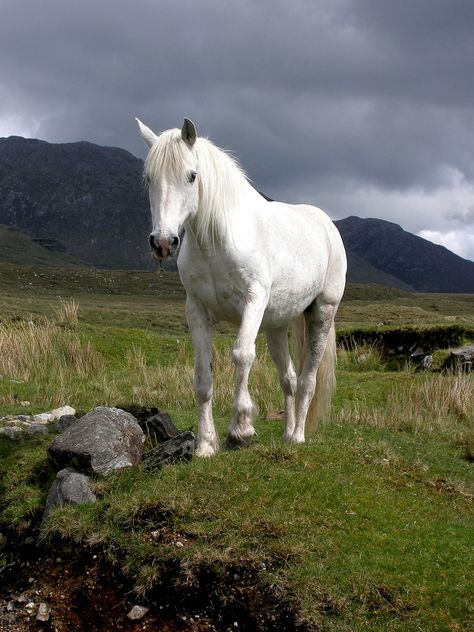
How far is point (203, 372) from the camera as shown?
23.1 feet

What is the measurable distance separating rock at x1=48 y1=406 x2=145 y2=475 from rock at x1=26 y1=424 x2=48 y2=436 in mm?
1187

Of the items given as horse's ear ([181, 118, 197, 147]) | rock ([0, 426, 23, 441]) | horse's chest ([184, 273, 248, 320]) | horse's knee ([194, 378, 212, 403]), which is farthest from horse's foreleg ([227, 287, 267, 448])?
rock ([0, 426, 23, 441])

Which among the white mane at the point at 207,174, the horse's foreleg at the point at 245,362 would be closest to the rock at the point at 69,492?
the horse's foreleg at the point at 245,362

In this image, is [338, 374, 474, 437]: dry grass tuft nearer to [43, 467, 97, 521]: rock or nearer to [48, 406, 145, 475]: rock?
[48, 406, 145, 475]: rock

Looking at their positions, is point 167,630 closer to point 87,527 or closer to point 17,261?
point 87,527

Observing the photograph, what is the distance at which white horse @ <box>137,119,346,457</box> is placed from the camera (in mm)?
6219

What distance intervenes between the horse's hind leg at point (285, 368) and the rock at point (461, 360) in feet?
23.2

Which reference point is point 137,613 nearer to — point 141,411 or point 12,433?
point 12,433

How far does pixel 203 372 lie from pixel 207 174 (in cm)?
202

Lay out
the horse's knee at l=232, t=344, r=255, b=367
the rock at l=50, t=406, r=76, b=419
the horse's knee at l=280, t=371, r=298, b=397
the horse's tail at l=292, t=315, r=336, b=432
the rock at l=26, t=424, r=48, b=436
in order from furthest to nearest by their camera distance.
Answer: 1. the rock at l=50, t=406, r=76, b=419
2. the horse's tail at l=292, t=315, r=336, b=432
3. the horse's knee at l=280, t=371, r=298, b=397
4. the rock at l=26, t=424, r=48, b=436
5. the horse's knee at l=232, t=344, r=255, b=367

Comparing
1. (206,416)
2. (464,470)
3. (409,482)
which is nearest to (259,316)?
(206,416)

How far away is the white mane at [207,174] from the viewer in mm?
6207

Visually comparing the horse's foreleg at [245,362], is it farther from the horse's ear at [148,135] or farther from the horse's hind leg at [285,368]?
the horse's ear at [148,135]

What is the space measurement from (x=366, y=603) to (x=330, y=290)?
15.8ft
